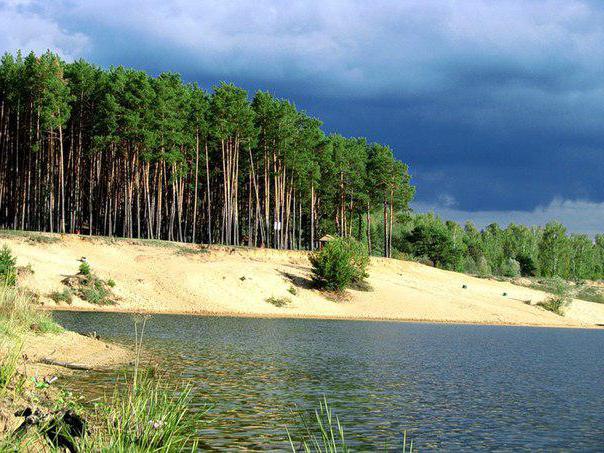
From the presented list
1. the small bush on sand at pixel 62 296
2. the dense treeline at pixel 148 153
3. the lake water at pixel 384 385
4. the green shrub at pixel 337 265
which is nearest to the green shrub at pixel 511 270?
the dense treeline at pixel 148 153

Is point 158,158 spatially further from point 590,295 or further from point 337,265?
point 590,295

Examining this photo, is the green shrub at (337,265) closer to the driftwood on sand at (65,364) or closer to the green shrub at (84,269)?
the green shrub at (84,269)

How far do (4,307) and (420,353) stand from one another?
19.9 m

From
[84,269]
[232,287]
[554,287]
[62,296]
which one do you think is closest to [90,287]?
[84,269]

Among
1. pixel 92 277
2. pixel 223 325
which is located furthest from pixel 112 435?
pixel 92 277

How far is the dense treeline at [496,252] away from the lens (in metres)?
115

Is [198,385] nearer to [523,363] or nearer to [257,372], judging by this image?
[257,372]

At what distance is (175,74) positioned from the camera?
8600cm

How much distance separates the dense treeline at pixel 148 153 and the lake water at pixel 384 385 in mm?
37797

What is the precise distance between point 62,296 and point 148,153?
2345cm

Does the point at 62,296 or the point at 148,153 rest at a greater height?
the point at 148,153

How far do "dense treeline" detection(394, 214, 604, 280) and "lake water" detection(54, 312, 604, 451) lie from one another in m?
72.2

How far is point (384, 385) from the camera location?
21.9m

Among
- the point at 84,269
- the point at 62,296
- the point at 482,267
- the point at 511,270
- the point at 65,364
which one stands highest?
the point at 84,269
